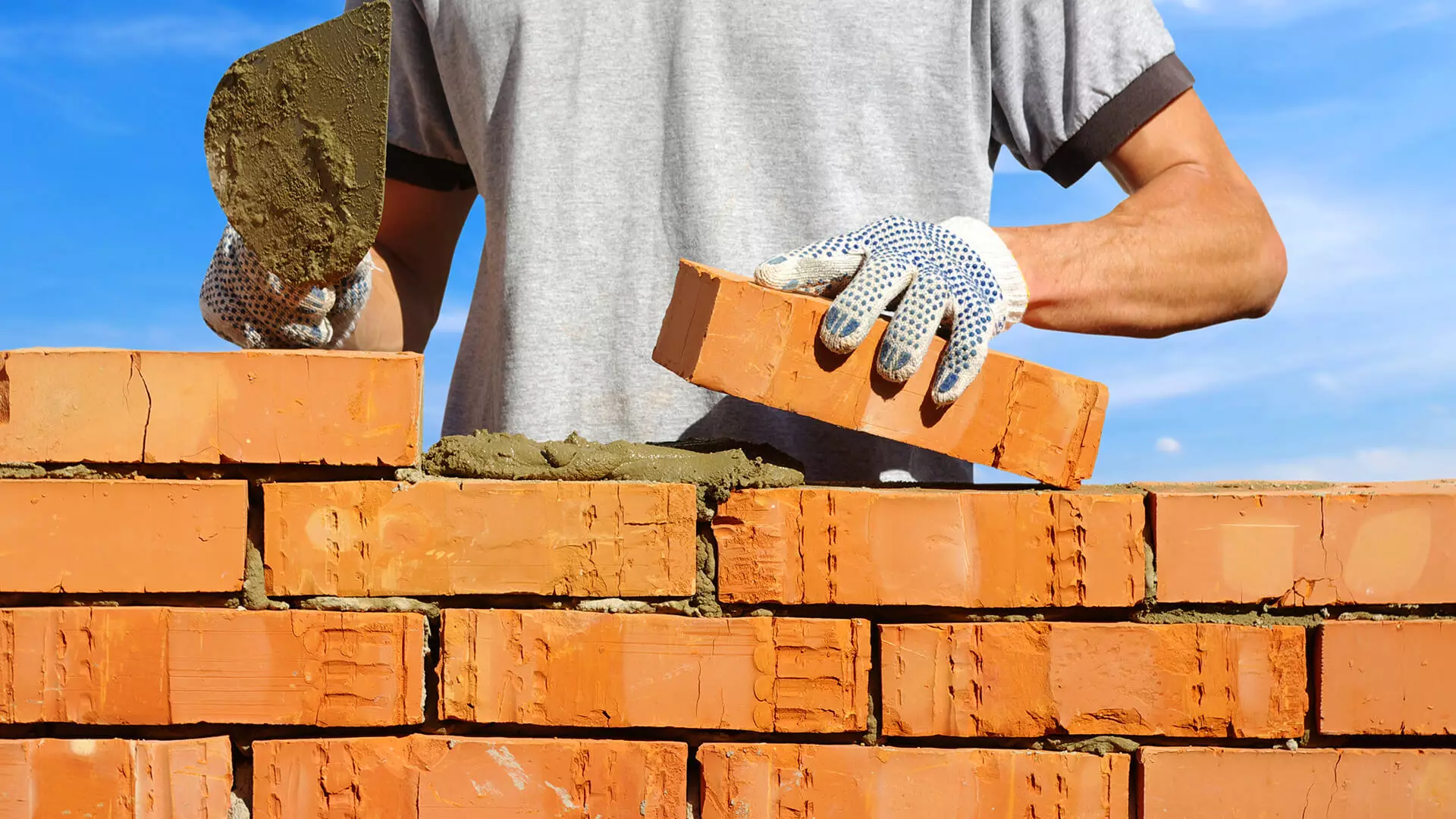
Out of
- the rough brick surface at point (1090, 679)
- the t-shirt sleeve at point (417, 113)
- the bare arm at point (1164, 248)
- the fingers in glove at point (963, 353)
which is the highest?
the t-shirt sleeve at point (417, 113)

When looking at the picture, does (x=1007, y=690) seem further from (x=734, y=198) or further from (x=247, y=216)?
(x=247, y=216)

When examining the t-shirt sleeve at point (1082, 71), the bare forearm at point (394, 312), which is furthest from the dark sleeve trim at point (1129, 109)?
the bare forearm at point (394, 312)

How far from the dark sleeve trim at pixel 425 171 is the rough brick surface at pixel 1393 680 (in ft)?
7.73

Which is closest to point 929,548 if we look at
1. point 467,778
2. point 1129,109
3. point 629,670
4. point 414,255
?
point 629,670

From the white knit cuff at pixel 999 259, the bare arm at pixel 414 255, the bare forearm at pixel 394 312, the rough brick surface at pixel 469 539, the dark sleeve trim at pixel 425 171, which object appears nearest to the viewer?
the rough brick surface at pixel 469 539

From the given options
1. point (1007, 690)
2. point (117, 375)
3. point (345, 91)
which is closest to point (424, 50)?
point (345, 91)

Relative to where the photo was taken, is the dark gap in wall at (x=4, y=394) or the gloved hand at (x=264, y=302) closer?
the dark gap in wall at (x=4, y=394)

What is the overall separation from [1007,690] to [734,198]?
1.23m

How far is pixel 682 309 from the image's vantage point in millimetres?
1682

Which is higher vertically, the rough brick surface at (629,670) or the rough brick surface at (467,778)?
the rough brick surface at (629,670)

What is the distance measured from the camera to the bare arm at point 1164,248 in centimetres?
196

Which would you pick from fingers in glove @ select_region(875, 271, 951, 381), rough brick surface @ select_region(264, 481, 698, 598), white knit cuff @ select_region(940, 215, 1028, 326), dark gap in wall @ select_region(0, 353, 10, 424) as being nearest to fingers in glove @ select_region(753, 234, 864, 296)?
fingers in glove @ select_region(875, 271, 951, 381)

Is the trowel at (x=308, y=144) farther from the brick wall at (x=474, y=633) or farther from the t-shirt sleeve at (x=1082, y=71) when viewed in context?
the t-shirt sleeve at (x=1082, y=71)

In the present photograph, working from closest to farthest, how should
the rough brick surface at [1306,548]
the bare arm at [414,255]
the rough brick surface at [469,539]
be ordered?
the rough brick surface at [469,539], the rough brick surface at [1306,548], the bare arm at [414,255]
